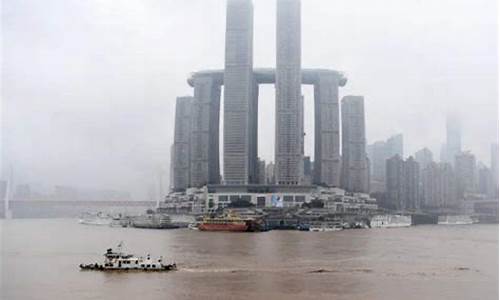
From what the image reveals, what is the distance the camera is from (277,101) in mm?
37125

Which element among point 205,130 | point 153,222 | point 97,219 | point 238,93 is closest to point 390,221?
point 238,93

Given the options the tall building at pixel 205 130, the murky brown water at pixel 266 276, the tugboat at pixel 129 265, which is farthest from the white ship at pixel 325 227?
the tugboat at pixel 129 265

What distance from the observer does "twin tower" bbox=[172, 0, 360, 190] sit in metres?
36.3

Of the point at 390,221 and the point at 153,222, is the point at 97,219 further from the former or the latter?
the point at 390,221

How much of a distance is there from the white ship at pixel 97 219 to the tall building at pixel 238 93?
7.30 metres

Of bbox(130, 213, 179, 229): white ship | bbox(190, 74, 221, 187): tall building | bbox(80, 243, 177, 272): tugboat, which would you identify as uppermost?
bbox(190, 74, 221, 187): tall building

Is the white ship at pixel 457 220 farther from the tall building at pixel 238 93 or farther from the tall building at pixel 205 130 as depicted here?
the tall building at pixel 205 130

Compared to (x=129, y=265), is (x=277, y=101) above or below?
above

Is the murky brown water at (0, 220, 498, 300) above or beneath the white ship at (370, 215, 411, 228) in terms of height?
beneath

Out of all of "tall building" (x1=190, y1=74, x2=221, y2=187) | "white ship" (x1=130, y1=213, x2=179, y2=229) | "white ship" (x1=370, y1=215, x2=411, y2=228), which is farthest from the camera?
"tall building" (x1=190, y1=74, x2=221, y2=187)

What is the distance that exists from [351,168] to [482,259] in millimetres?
30562

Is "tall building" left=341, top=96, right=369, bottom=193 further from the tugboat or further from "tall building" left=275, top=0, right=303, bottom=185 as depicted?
the tugboat

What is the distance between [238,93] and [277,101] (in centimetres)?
230

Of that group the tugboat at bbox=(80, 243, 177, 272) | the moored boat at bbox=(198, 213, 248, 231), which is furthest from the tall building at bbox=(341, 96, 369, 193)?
the tugboat at bbox=(80, 243, 177, 272)
